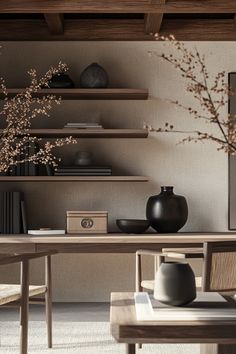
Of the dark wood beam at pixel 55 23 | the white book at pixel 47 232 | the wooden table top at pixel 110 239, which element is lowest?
the wooden table top at pixel 110 239

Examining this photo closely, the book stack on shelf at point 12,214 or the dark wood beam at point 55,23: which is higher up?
the dark wood beam at point 55,23

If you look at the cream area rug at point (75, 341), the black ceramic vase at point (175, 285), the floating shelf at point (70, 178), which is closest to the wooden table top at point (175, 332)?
the black ceramic vase at point (175, 285)

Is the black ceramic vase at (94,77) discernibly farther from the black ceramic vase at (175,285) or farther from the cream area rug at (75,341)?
the black ceramic vase at (175,285)

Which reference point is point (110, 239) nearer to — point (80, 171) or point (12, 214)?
point (80, 171)

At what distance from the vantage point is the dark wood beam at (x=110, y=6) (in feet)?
17.4

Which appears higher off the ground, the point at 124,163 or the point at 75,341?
the point at 124,163

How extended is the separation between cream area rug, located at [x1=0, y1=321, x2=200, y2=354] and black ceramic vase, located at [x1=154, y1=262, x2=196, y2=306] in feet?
6.66

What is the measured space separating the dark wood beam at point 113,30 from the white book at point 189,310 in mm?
4136

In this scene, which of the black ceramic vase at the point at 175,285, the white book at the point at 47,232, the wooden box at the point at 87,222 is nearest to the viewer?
the black ceramic vase at the point at 175,285

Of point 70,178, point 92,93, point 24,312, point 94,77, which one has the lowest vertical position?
point 24,312

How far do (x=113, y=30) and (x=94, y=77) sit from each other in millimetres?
494

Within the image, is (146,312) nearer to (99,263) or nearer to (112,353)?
(112,353)

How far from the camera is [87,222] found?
5695mm

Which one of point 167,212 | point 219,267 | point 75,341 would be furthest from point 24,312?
point 167,212
